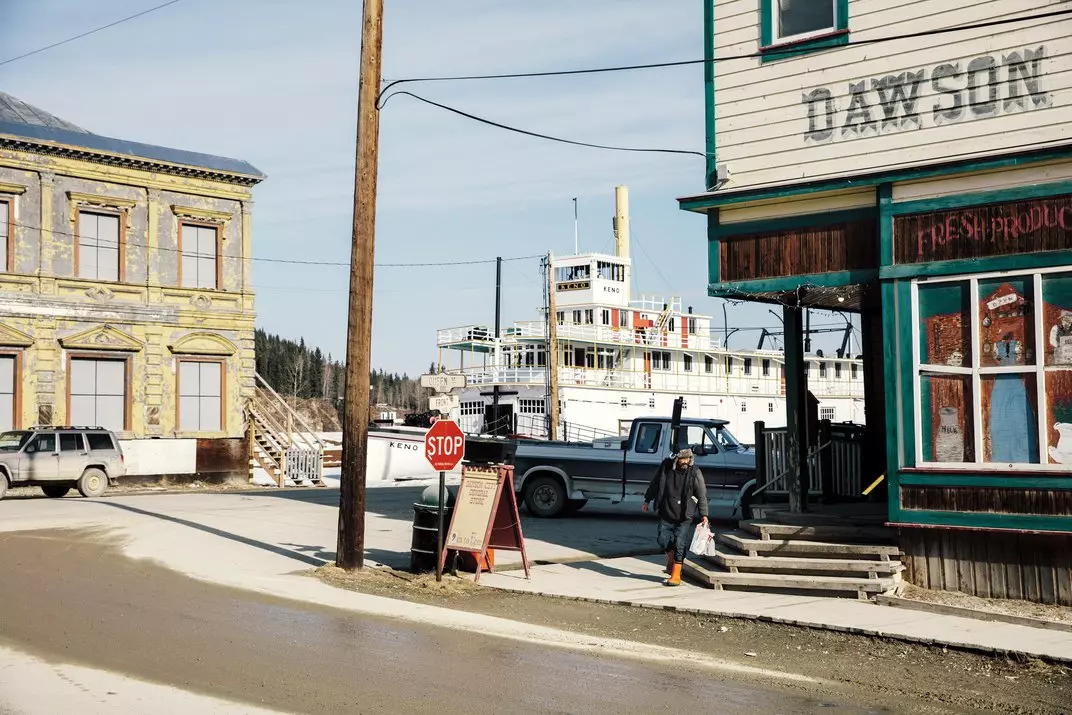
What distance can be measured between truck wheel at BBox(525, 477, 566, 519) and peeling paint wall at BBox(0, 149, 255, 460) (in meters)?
15.1

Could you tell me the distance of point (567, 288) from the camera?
6369 cm

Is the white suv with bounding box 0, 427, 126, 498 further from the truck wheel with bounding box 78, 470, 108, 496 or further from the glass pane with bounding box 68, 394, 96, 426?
the glass pane with bounding box 68, 394, 96, 426

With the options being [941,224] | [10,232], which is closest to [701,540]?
[941,224]

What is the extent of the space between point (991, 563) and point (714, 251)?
495cm

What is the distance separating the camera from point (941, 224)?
40.0ft

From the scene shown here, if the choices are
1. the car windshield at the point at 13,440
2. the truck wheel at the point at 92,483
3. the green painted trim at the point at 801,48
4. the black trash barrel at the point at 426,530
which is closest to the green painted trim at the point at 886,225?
the green painted trim at the point at 801,48

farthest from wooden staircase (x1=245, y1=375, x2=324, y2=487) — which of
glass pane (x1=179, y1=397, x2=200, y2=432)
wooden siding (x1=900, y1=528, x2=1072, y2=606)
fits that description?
wooden siding (x1=900, y1=528, x2=1072, y2=606)

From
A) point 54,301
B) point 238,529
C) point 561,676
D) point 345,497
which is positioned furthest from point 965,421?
point 54,301

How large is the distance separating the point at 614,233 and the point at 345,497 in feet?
209

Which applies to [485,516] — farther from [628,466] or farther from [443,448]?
[628,466]

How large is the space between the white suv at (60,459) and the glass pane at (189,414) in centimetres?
588

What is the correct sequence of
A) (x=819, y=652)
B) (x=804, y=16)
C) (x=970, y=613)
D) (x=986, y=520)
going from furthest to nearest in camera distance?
(x=804, y=16) < (x=986, y=520) < (x=970, y=613) < (x=819, y=652)

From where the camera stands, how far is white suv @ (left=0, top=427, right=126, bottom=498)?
84.2 ft

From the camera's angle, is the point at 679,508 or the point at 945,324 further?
the point at 679,508
